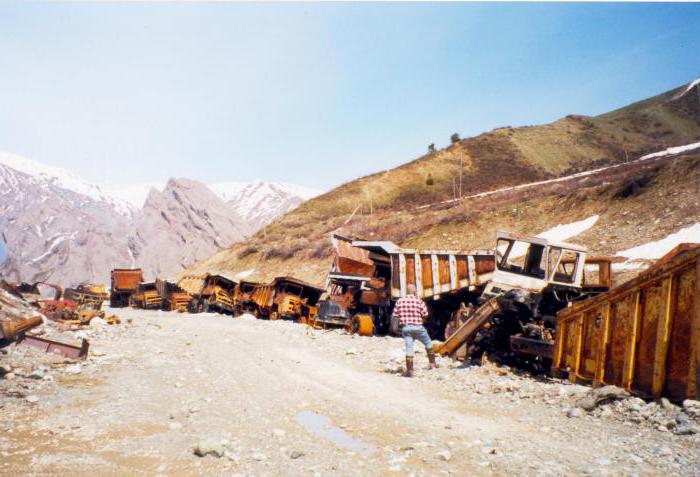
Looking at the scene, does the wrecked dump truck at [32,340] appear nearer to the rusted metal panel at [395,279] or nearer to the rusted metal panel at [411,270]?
the rusted metal panel at [395,279]

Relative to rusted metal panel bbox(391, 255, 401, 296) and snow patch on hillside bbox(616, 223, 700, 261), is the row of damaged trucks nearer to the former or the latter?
rusted metal panel bbox(391, 255, 401, 296)

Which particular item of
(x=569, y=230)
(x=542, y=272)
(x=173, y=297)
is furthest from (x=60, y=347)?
(x=569, y=230)

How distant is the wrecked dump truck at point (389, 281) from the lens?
520 inches

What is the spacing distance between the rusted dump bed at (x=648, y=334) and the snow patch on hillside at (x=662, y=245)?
480 inches

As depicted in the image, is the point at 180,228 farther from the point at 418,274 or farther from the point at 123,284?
the point at 418,274

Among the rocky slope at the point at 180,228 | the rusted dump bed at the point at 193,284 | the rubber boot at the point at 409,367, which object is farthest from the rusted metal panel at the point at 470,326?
the rocky slope at the point at 180,228

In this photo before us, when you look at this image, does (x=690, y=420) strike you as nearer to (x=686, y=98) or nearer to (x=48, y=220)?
(x=686, y=98)

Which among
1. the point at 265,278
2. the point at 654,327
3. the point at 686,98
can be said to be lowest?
the point at 265,278

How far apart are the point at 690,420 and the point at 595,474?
172 cm

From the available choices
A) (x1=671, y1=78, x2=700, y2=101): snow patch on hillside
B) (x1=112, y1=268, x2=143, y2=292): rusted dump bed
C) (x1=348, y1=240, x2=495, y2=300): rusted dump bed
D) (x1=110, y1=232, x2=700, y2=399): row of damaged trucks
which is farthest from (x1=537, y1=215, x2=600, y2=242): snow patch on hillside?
(x1=671, y1=78, x2=700, y2=101): snow patch on hillside

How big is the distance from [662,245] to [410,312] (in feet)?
45.1

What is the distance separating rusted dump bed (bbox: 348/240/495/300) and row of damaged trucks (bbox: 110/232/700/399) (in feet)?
0.09

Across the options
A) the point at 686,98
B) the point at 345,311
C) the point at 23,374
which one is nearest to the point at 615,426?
the point at 23,374

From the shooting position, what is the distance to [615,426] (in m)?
5.01
